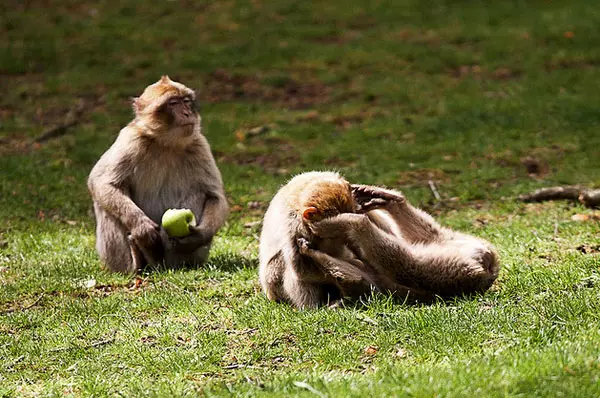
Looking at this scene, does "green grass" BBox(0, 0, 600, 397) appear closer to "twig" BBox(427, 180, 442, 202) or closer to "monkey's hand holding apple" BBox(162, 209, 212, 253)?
"twig" BBox(427, 180, 442, 202)

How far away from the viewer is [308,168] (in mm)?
11359

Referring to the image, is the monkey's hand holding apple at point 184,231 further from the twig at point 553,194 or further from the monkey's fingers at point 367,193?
the twig at point 553,194

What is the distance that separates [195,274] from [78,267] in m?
1.14

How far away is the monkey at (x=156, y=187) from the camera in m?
7.58

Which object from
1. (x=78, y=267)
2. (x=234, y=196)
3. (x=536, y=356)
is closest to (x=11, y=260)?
(x=78, y=267)

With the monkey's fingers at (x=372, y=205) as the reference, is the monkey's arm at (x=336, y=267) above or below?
below

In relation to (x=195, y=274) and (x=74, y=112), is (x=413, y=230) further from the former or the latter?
(x=74, y=112)

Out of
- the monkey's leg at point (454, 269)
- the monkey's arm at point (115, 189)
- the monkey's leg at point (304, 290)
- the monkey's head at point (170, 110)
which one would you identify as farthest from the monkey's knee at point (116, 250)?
the monkey's leg at point (454, 269)

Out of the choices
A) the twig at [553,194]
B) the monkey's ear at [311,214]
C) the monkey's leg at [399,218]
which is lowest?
the twig at [553,194]

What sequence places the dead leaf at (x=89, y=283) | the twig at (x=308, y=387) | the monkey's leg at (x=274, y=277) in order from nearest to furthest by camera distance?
the twig at (x=308, y=387)
the monkey's leg at (x=274, y=277)
the dead leaf at (x=89, y=283)

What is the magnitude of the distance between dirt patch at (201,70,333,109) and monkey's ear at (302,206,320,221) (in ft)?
28.5

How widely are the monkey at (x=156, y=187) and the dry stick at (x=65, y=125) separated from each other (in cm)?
526

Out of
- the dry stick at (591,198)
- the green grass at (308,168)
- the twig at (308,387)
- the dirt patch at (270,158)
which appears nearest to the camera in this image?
the twig at (308,387)

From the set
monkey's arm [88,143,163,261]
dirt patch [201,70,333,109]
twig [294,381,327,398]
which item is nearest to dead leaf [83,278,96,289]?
monkey's arm [88,143,163,261]
